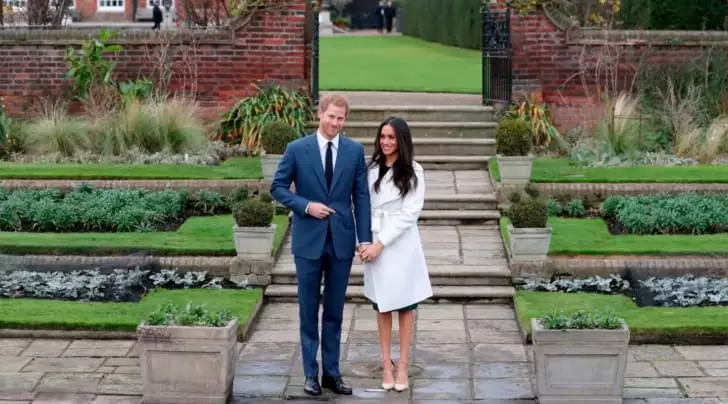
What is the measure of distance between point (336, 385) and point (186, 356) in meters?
0.94

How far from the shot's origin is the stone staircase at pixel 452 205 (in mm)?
10102

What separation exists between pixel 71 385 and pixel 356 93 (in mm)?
11784

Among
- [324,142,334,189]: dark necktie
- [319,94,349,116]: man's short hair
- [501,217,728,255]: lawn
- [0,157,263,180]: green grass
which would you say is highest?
[319,94,349,116]: man's short hair

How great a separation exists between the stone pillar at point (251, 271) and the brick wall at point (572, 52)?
6363 millimetres

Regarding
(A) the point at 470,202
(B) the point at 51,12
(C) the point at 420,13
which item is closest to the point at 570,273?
(A) the point at 470,202

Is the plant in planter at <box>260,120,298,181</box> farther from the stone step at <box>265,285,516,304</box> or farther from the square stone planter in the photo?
the square stone planter

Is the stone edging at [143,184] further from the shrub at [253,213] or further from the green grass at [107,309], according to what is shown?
the green grass at [107,309]

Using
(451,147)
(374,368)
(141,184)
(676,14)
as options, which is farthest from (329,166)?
(676,14)

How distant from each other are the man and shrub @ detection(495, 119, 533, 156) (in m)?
4.90

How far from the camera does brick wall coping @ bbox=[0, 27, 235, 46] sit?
15.6m

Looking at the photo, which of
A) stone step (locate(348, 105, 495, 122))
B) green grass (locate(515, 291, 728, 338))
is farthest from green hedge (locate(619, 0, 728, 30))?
green grass (locate(515, 291, 728, 338))

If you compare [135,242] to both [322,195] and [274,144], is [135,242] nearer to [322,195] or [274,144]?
[274,144]

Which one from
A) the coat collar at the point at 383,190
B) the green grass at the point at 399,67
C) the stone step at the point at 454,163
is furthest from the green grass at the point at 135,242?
the green grass at the point at 399,67

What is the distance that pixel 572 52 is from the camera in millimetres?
15492
